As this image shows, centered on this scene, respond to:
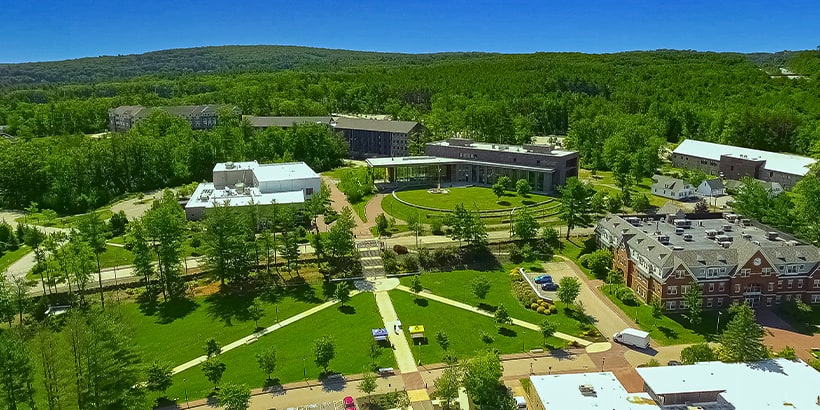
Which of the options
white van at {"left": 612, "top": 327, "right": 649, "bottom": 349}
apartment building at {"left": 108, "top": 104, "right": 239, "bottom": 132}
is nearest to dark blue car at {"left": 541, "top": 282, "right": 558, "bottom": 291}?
white van at {"left": 612, "top": 327, "right": 649, "bottom": 349}

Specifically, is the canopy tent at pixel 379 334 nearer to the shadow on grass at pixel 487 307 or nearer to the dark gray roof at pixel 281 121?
the shadow on grass at pixel 487 307

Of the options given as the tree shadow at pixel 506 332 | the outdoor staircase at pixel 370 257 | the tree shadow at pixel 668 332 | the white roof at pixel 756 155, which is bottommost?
the tree shadow at pixel 668 332

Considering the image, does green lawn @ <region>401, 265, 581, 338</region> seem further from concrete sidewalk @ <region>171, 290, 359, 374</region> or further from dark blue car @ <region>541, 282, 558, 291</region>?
concrete sidewalk @ <region>171, 290, 359, 374</region>

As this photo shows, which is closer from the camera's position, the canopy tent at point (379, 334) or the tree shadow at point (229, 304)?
the canopy tent at point (379, 334)

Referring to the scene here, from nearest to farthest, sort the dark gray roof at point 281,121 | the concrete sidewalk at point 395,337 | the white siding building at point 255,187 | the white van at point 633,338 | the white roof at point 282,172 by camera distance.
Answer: the concrete sidewalk at point 395,337, the white van at point 633,338, the white siding building at point 255,187, the white roof at point 282,172, the dark gray roof at point 281,121

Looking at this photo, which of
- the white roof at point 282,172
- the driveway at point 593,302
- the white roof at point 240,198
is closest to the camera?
the driveway at point 593,302

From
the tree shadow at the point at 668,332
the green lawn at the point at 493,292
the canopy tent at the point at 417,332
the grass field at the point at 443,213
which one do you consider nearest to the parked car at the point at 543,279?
the green lawn at the point at 493,292

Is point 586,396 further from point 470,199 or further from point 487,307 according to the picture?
point 470,199
